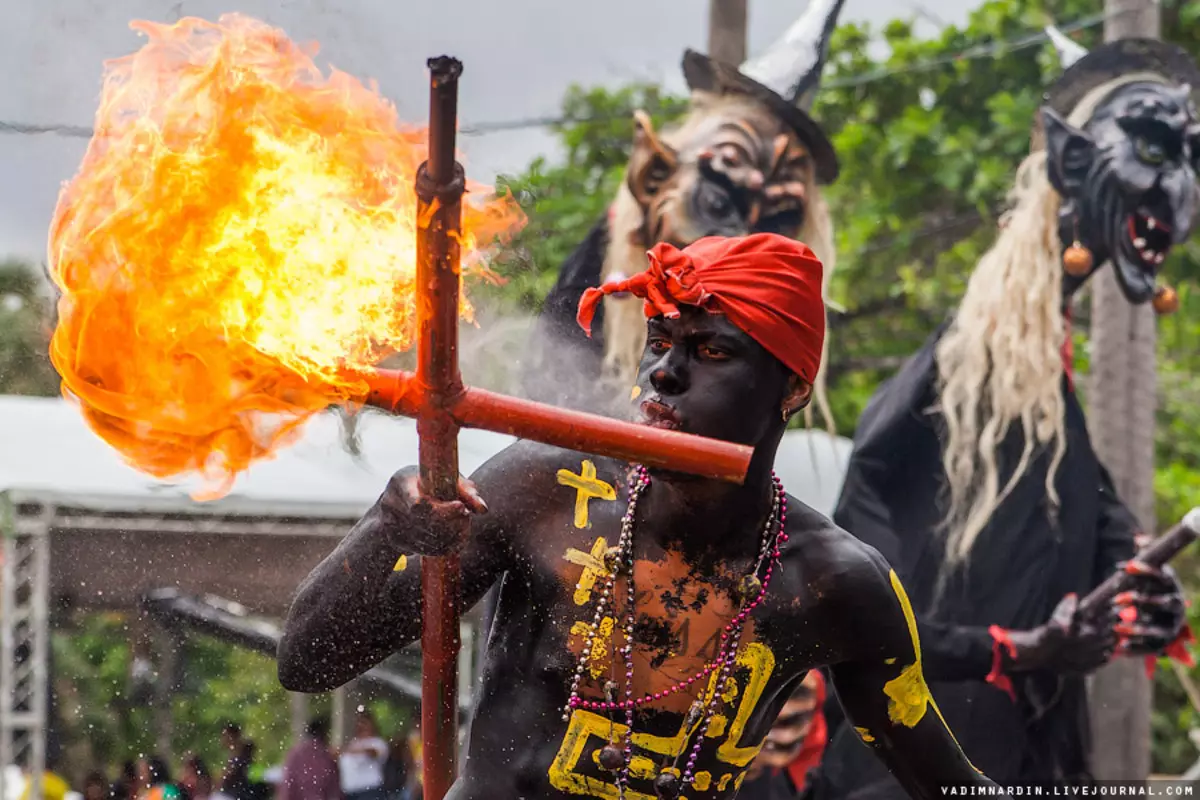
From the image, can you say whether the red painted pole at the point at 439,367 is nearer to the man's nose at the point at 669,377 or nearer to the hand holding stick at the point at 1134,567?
the man's nose at the point at 669,377

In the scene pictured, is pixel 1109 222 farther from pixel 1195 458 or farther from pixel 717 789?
pixel 1195 458

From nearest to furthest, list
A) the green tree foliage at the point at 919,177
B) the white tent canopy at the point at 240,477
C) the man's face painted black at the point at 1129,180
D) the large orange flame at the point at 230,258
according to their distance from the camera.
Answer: the large orange flame at the point at 230,258, the man's face painted black at the point at 1129,180, the white tent canopy at the point at 240,477, the green tree foliage at the point at 919,177

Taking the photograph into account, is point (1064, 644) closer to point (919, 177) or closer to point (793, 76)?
point (793, 76)

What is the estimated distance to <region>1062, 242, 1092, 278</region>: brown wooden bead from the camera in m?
7.12

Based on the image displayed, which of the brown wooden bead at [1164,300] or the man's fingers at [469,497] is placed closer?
the man's fingers at [469,497]

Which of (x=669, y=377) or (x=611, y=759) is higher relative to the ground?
(x=669, y=377)

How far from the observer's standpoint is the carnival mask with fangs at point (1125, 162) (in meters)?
7.21

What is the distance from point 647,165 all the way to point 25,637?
4.52 metres

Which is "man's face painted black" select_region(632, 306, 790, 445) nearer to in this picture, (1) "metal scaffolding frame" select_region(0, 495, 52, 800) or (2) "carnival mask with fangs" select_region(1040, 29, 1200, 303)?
(2) "carnival mask with fangs" select_region(1040, 29, 1200, 303)

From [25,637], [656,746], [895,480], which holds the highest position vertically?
[656,746]

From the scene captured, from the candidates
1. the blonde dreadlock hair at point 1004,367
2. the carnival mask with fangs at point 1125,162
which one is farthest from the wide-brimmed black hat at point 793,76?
the carnival mask with fangs at point 1125,162

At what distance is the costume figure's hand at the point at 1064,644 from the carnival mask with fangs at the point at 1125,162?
58.2 inches

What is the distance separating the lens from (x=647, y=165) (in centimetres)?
709

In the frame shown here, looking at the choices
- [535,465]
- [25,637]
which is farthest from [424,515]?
[25,637]
